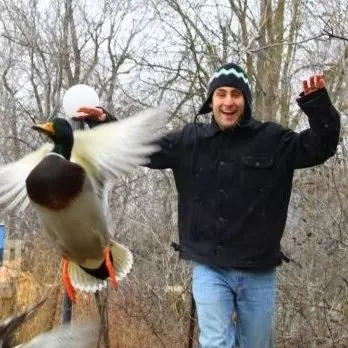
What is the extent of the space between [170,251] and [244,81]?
3245mm

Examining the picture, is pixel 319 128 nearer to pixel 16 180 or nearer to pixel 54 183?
pixel 54 183

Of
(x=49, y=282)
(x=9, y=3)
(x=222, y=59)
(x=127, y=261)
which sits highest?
(x=9, y=3)

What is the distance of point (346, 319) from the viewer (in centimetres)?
583

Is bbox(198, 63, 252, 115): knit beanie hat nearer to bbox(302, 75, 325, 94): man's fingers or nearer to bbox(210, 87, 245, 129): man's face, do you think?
bbox(210, 87, 245, 129): man's face

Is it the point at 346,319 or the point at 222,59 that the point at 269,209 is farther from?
the point at 222,59

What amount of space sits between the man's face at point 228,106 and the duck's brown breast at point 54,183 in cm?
99

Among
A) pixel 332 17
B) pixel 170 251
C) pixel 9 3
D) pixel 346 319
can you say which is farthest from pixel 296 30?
pixel 9 3

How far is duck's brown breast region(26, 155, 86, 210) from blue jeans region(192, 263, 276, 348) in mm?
1010

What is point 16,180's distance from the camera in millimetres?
3596

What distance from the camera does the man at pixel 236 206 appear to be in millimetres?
3803

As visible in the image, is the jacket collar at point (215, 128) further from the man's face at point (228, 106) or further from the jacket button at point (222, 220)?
the jacket button at point (222, 220)

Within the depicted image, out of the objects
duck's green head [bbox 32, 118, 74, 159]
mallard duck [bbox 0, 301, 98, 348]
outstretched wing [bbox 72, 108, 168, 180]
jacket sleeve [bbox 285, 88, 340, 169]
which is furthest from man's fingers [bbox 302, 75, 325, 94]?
mallard duck [bbox 0, 301, 98, 348]

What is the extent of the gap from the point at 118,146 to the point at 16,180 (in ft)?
1.83

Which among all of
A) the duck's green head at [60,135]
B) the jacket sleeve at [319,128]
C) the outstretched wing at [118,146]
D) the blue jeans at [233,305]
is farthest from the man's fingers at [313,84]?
the duck's green head at [60,135]
